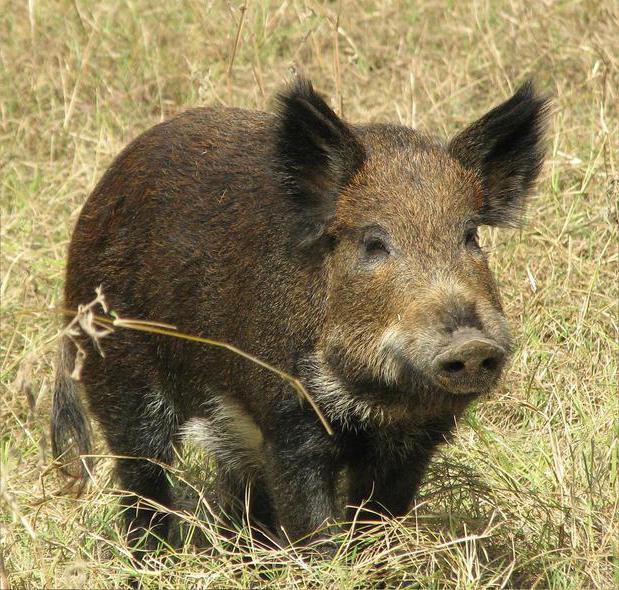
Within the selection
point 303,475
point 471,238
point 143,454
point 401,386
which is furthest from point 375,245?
point 143,454

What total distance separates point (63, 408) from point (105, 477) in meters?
0.37

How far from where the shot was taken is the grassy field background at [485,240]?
13.8 ft

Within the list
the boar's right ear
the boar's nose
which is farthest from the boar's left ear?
the boar's nose

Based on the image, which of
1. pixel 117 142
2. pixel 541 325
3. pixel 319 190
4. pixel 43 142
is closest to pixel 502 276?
pixel 541 325

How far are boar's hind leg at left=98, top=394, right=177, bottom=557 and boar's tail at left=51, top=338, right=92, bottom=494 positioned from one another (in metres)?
0.28

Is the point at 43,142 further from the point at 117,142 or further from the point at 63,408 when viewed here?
the point at 63,408

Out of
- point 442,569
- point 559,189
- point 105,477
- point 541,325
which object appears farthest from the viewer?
point 559,189

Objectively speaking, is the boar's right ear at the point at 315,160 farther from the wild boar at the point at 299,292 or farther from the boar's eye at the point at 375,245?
the boar's eye at the point at 375,245

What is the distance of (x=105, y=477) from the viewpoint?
5.27 m

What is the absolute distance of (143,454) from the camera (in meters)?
4.83

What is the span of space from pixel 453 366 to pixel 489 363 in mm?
103

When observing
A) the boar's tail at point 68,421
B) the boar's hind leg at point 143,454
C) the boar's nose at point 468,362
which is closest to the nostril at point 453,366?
the boar's nose at point 468,362

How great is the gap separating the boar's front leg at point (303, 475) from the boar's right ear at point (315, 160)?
66cm

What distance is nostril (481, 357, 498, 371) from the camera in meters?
3.60
